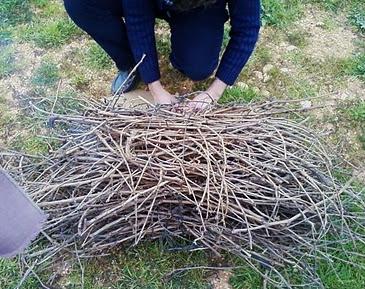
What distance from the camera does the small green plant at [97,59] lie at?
231 cm

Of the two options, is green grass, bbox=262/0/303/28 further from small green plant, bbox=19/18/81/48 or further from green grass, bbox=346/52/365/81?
small green plant, bbox=19/18/81/48

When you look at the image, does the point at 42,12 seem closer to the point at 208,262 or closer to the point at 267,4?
the point at 267,4

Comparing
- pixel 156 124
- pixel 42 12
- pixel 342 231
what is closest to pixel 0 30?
pixel 42 12

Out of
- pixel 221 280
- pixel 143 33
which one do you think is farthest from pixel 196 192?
pixel 143 33

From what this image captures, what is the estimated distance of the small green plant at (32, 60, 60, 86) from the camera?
89.1 inches

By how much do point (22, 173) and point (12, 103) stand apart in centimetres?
47

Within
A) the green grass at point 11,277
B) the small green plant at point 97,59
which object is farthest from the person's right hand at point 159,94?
the green grass at point 11,277

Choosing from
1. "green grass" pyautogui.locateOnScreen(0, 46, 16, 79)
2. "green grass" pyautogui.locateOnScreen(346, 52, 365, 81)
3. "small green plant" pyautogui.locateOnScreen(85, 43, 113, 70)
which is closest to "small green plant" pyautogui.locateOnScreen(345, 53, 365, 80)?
"green grass" pyautogui.locateOnScreen(346, 52, 365, 81)

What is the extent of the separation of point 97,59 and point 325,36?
865 mm

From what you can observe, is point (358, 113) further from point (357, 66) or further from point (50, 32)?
point (50, 32)

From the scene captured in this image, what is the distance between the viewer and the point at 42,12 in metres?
2.50

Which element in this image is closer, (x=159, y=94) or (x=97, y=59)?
(x=159, y=94)

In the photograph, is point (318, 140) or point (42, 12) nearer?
point (318, 140)

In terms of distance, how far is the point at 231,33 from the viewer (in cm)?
195
